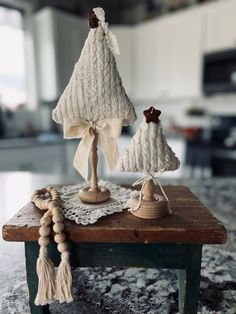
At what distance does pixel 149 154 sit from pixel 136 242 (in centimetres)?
14

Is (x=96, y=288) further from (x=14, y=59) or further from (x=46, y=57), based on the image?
(x=14, y=59)

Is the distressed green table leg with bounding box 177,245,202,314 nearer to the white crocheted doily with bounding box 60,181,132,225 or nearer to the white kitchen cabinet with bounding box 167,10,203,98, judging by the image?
the white crocheted doily with bounding box 60,181,132,225

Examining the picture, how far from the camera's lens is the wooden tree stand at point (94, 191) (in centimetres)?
50

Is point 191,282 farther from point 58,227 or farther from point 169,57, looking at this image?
point 169,57

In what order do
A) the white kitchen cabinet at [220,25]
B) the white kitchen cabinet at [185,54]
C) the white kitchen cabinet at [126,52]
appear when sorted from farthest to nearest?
the white kitchen cabinet at [126,52] → the white kitchen cabinet at [185,54] → the white kitchen cabinet at [220,25]

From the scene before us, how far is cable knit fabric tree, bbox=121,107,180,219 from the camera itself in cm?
42

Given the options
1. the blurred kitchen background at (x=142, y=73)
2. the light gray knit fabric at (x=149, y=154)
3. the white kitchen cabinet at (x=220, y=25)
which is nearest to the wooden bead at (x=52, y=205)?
the light gray knit fabric at (x=149, y=154)

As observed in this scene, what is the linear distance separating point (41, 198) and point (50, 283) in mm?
157

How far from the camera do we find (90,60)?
0.45 metres

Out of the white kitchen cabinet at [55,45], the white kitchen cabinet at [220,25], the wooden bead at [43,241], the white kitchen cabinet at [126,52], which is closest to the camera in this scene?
the wooden bead at [43,241]

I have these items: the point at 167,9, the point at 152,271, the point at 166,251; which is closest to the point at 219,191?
the point at 152,271

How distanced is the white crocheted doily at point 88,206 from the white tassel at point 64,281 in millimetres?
62

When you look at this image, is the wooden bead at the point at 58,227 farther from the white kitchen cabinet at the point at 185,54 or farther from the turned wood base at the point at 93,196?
the white kitchen cabinet at the point at 185,54

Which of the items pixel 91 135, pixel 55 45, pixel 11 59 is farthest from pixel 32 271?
pixel 11 59
